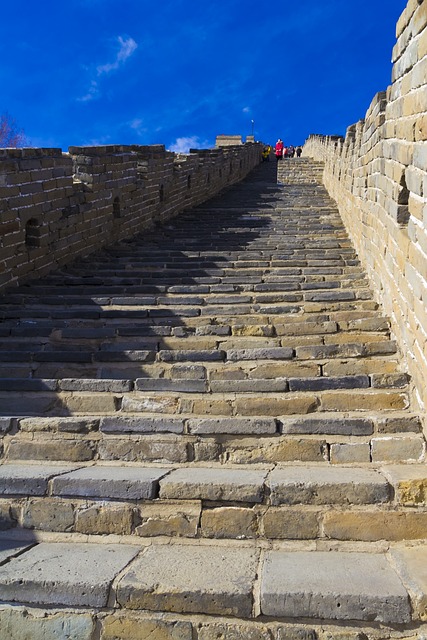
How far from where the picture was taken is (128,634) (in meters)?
3.05

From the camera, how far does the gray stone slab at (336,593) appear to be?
288 centimetres

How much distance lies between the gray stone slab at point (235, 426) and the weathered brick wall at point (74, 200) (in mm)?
3320

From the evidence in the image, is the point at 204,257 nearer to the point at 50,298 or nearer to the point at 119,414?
the point at 50,298

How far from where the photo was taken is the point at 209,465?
4.26 m

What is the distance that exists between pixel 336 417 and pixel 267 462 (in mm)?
553

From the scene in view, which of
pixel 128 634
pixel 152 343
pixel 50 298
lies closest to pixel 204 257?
pixel 50 298

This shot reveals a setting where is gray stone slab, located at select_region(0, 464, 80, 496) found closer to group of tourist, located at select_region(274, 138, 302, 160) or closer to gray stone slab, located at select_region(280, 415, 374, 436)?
gray stone slab, located at select_region(280, 415, 374, 436)

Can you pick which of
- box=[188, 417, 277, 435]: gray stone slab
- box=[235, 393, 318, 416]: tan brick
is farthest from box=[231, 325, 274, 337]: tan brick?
box=[188, 417, 277, 435]: gray stone slab

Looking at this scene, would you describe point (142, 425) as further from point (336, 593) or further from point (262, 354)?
point (336, 593)

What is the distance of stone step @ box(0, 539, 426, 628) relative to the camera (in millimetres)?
2922

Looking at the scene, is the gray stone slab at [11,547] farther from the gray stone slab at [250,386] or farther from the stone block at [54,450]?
the gray stone slab at [250,386]

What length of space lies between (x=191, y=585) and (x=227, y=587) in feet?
0.54

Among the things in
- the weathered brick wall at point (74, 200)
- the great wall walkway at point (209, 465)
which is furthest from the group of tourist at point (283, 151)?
the great wall walkway at point (209, 465)

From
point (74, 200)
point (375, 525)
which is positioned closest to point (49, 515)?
point (375, 525)
